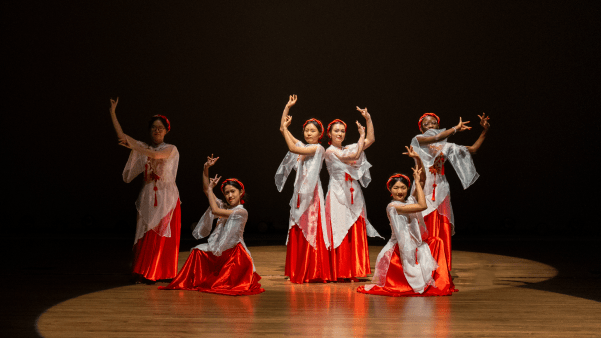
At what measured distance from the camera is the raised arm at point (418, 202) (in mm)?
3982

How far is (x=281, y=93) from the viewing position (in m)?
7.99

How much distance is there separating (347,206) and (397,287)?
90 cm

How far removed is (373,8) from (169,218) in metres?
4.64

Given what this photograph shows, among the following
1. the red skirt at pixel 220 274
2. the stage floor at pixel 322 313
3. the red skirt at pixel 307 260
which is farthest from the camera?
the red skirt at pixel 307 260

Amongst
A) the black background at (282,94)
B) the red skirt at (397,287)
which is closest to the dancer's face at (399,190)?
the red skirt at (397,287)

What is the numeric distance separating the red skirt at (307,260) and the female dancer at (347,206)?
0.08m

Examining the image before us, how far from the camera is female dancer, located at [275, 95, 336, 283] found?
4.57m

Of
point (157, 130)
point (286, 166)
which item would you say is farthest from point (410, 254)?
point (157, 130)

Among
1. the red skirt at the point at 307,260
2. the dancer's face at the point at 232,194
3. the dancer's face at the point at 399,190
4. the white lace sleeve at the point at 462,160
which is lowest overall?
the red skirt at the point at 307,260

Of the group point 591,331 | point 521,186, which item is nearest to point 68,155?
point 521,186

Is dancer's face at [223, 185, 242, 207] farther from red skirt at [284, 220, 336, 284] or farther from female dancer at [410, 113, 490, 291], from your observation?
female dancer at [410, 113, 490, 291]

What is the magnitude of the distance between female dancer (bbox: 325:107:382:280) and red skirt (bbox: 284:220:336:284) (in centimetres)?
8

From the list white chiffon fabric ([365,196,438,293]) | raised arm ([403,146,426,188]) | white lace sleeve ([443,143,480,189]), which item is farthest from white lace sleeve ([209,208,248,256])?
white lace sleeve ([443,143,480,189])

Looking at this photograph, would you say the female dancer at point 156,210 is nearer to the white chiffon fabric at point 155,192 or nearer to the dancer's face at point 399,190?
the white chiffon fabric at point 155,192
